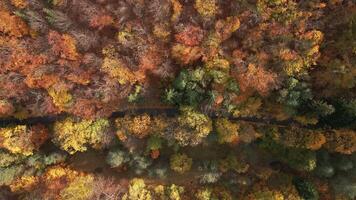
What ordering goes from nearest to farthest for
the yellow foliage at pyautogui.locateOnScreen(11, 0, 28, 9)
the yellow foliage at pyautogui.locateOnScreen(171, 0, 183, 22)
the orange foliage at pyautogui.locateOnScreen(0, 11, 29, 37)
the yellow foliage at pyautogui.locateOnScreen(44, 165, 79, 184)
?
the yellow foliage at pyautogui.locateOnScreen(171, 0, 183, 22) < the yellow foliage at pyautogui.locateOnScreen(11, 0, 28, 9) < the orange foliage at pyautogui.locateOnScreen(0, 11, 29, 37) < the yellow foliage at pyautogui.locateOnScreen(44, 165, 79, 184)

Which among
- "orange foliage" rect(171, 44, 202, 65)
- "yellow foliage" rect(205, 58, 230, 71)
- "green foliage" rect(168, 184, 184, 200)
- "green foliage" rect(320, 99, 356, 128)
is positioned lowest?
"green foliage" rect(168, 184, 184, 200)

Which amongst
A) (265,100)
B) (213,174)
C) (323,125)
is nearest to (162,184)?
(213,174)

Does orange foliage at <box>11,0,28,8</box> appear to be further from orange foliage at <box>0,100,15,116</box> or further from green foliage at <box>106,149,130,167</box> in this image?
green foliage at <box>106,149,130,167</box>

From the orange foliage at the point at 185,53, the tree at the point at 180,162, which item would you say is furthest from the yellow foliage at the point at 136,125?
the orange foliage at the point at 185,53

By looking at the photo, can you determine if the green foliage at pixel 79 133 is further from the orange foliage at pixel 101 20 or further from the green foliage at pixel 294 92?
the green foliage at pixel 294 92

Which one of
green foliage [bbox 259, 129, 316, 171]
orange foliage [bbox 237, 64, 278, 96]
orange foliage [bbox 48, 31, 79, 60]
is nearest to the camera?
orange foliage [bbox 237, 64, 278, 96]

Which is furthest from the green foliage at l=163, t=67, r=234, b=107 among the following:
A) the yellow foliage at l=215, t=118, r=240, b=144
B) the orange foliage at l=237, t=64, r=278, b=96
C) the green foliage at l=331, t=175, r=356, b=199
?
the green foliage at l=331, t=175, r=356, b=199

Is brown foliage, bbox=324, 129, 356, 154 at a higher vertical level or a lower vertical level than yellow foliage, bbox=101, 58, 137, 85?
lower
